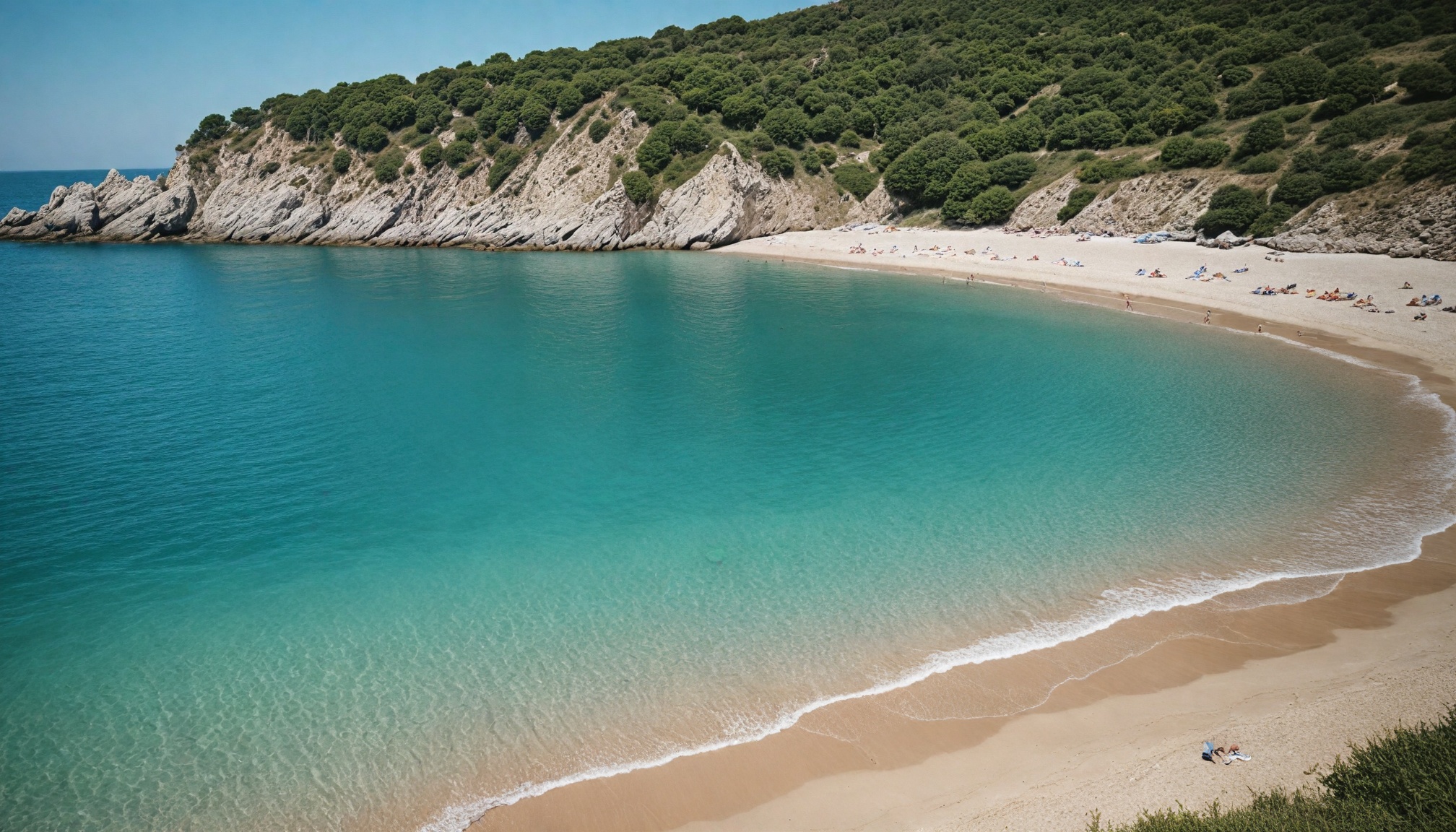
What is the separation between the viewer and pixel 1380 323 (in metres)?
37.1

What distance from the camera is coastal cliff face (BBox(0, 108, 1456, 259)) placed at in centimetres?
7738

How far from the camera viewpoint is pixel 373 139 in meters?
92.2

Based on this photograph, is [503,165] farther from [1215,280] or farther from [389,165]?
[1215,280]

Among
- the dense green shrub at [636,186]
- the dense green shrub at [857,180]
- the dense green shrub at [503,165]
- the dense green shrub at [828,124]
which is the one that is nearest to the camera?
the dense green shrub at [636,186]

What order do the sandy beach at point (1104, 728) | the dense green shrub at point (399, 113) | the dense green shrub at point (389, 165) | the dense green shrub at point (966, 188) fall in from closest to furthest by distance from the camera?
the sandy beach at point (1104, 728) → the dense green shrub at point (966, 188) → the dense green shrub at point (389, 165) → the dense green shrub at point (399, 113)

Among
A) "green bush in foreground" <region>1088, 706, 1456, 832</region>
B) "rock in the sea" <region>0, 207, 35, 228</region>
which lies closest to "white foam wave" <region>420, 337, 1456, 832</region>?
"green bush in foreground" <region>1088, 706, 1456, 832</region>

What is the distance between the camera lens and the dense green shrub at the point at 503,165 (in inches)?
3401

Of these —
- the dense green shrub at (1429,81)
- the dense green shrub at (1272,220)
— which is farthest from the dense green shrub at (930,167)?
the dense green shrub at (1429,81)

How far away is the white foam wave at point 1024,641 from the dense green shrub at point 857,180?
69.5 metres

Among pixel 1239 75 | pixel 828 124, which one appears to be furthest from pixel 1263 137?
pixel 828 124

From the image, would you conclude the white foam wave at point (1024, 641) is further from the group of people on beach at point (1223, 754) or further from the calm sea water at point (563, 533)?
the group of people on beach at point (1223, 754)

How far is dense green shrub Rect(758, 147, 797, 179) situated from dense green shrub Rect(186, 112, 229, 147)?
271ft

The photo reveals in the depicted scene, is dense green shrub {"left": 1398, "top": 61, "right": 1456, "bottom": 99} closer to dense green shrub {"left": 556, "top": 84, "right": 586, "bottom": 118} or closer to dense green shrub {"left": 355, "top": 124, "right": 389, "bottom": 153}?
dense green shrub {"left": 556, "top": 84, "right": 586, "bottom": 118}

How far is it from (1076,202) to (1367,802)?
217 feet
